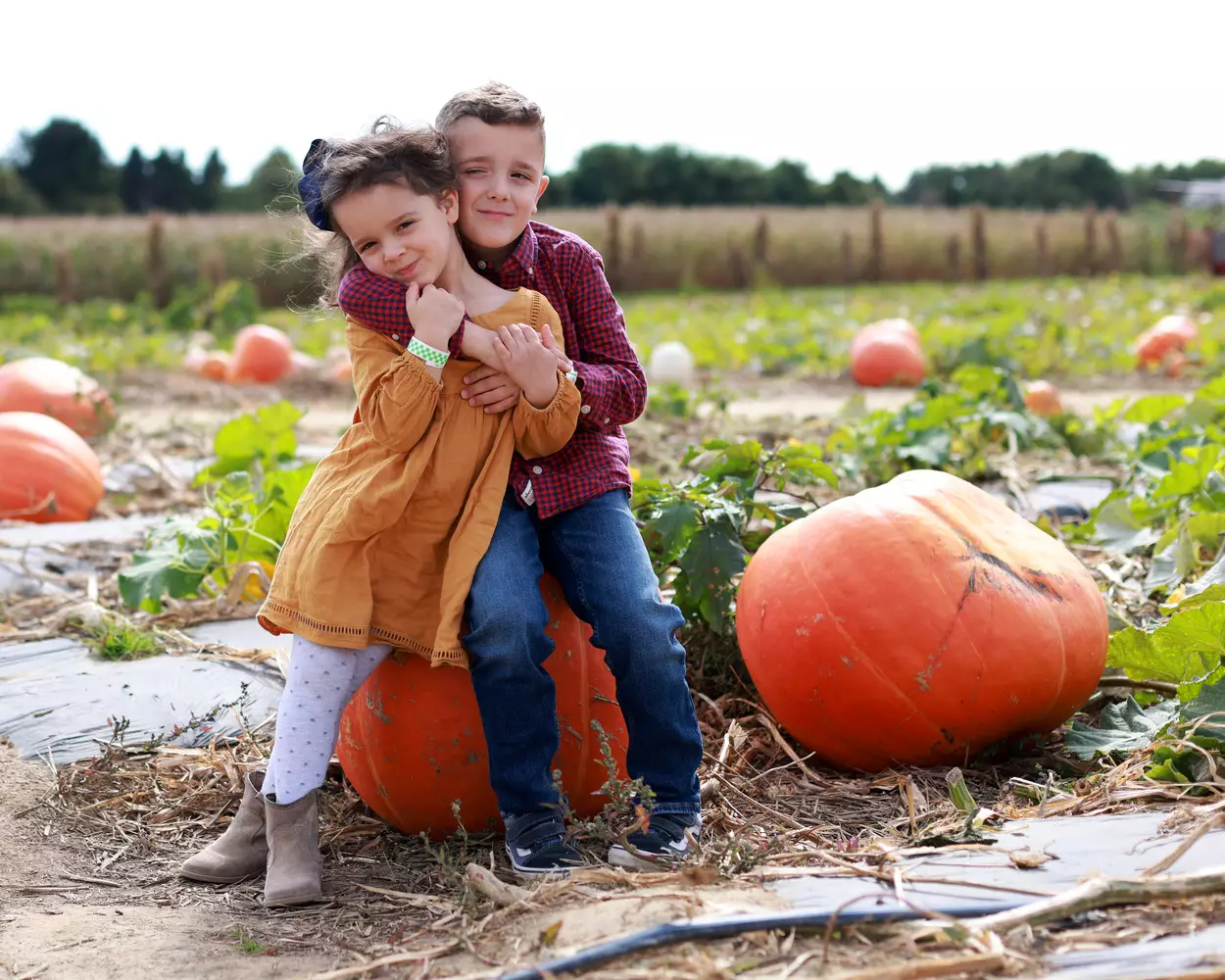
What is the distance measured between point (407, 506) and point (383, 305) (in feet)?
1.24

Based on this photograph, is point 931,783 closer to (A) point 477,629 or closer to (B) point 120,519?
(A) point 477,629

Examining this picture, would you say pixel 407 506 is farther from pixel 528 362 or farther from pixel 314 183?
pixel 314 183

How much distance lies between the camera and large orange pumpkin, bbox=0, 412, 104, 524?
5289mm

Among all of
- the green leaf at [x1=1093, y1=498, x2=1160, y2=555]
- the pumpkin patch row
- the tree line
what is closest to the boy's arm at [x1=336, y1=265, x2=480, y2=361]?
the green leaf at [x1=1093, y1=498, x2=1160, y2=555]

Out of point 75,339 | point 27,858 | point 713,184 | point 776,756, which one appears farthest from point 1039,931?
point 713,184

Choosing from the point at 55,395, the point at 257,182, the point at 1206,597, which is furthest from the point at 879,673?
the point at 257,182

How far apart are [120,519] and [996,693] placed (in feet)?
13.4

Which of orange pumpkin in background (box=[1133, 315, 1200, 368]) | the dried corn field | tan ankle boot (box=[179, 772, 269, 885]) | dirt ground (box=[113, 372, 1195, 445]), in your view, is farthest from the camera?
the dried corn field

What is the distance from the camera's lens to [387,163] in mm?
2301

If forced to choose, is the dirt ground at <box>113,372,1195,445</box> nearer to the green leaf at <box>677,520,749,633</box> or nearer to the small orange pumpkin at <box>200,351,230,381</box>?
the small orange pumpkin at <box>200,351,230,381</box>

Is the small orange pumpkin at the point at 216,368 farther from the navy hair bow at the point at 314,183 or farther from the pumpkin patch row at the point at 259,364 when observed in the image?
the navy hair bow at the point at 314,183

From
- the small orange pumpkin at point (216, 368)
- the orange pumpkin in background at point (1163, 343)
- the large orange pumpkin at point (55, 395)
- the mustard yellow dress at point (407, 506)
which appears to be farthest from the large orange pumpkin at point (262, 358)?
the mustard yellow dress at point (407, 506)

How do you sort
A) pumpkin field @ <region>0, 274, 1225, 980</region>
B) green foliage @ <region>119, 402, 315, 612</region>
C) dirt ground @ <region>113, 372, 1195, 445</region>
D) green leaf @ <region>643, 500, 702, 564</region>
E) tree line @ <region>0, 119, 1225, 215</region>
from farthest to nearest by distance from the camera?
tree line @ <region>0, 119, 1225, 215</region>, dirt ground @ <region>113, 372, 1195, 445</region>, green foliage @ <region>119, 402, 315, 612</region>, green leaf @ <region>643, 500, 702, 564</region>, pumpkin field @ <region>0, 274, 1225, 980</region>

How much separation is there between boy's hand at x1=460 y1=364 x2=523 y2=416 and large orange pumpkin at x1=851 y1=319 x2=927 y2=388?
792 centimetres
